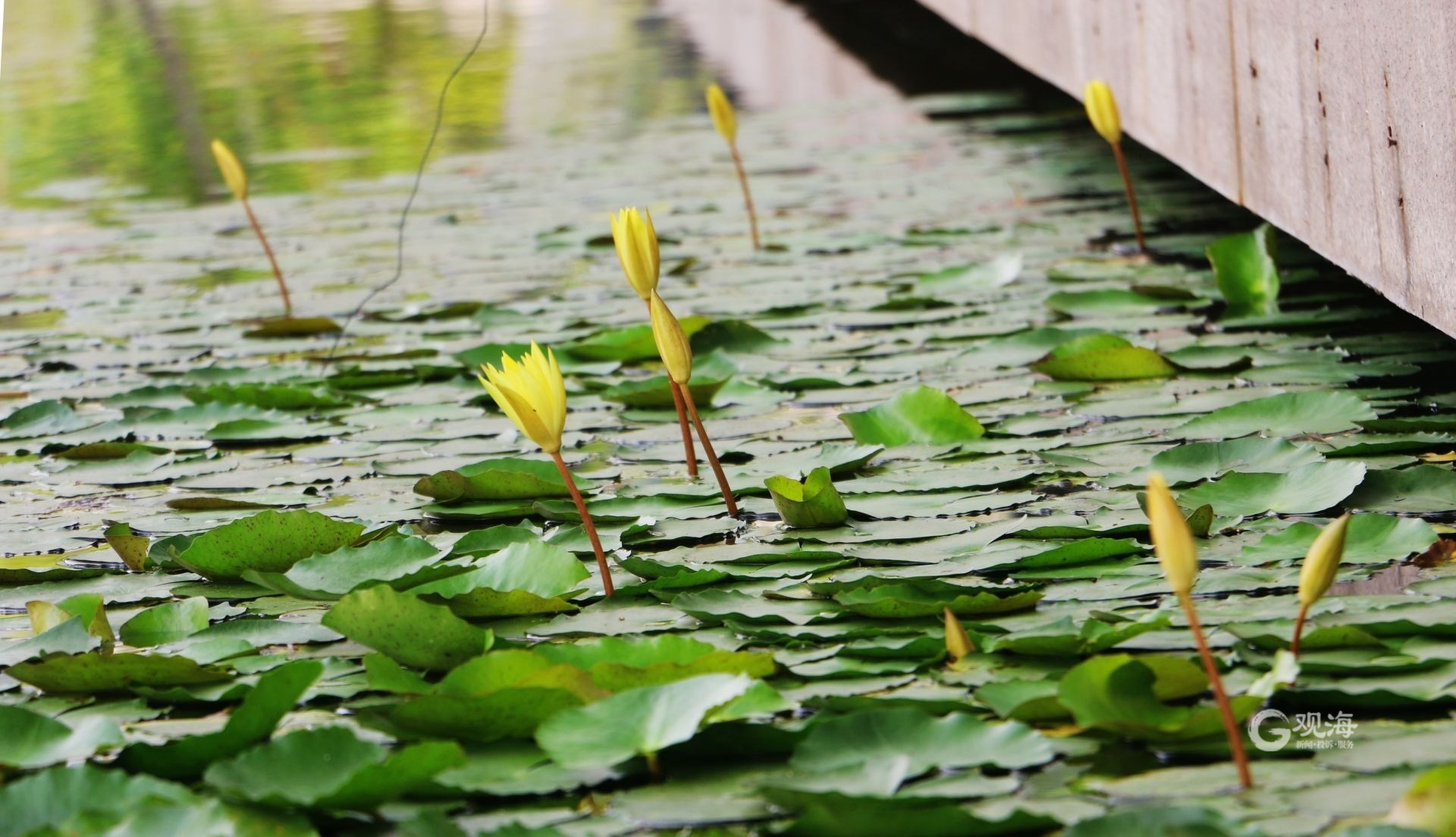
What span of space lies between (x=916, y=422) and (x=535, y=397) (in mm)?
619

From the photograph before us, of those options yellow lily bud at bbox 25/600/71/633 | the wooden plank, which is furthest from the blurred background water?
yellow lily bud at bbox 25/600/71/633

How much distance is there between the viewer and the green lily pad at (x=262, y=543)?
4.50 feet

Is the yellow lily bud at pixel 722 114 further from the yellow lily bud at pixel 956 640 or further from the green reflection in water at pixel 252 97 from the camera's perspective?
the green reflection in water at pixel 252 97

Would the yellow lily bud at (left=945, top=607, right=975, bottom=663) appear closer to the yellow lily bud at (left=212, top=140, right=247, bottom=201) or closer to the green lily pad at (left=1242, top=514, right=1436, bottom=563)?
the green lily pad at (left=1242, top=514, right=1436, bottom=563)

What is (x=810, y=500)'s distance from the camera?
140 cm

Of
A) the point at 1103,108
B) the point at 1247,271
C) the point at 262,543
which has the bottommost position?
the point at 1247,271

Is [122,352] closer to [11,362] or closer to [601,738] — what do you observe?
[11,362]

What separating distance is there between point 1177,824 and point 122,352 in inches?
83.9

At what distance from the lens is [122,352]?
8.22 ft

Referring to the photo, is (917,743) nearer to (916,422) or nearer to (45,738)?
(45,738)

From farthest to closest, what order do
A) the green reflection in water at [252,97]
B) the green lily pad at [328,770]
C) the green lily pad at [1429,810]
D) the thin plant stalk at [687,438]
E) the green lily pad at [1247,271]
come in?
the green reflection in water at [252,97]
the green lily pad at [1247,271]
the thin plant stalk at [687,438]
the green lily pad at [328,770]
the green lily pad at [1429,810]

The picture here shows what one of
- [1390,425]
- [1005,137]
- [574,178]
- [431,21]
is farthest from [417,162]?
[431,21]

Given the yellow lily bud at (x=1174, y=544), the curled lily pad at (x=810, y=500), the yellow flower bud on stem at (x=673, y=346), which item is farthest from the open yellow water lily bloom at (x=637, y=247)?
the yellow lily bud at (x=1174, y=544)

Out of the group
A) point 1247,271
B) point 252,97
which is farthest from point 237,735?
point 252,97
